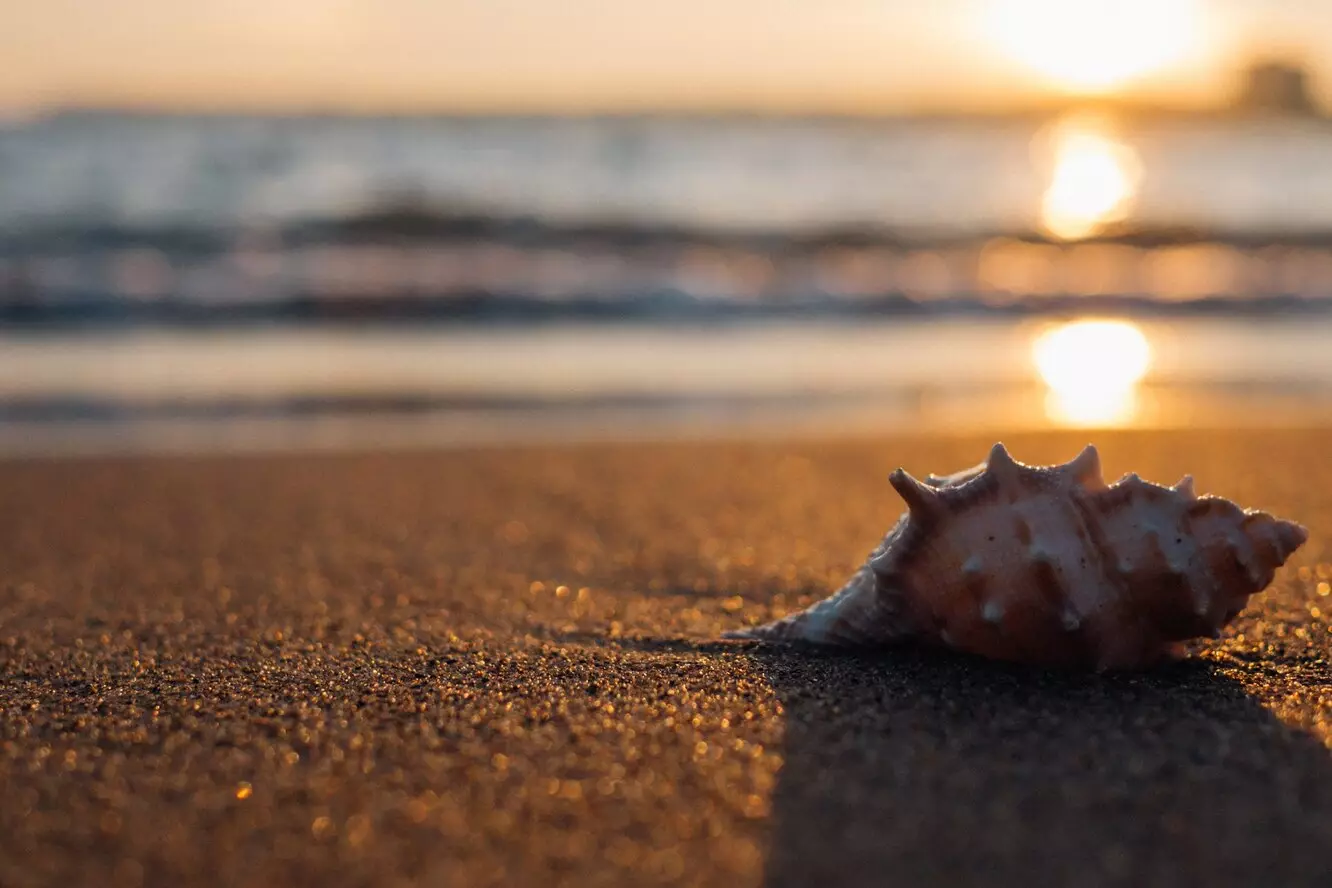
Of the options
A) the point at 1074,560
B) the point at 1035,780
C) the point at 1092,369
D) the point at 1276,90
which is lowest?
the point at 1035,780

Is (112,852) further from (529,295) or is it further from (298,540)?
(529,295)

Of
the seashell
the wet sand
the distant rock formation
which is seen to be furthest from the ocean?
the distant rock formation

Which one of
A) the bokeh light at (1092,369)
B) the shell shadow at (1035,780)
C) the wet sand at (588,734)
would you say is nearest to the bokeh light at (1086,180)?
the bokeh light at (1092,369)

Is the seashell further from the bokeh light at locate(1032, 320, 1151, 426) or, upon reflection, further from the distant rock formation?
the distant rock formation

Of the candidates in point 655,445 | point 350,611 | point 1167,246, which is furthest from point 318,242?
point 350,611

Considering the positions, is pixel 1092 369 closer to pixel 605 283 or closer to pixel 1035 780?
pixel 605 283

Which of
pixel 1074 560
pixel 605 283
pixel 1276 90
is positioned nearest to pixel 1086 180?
pixel 605 283
